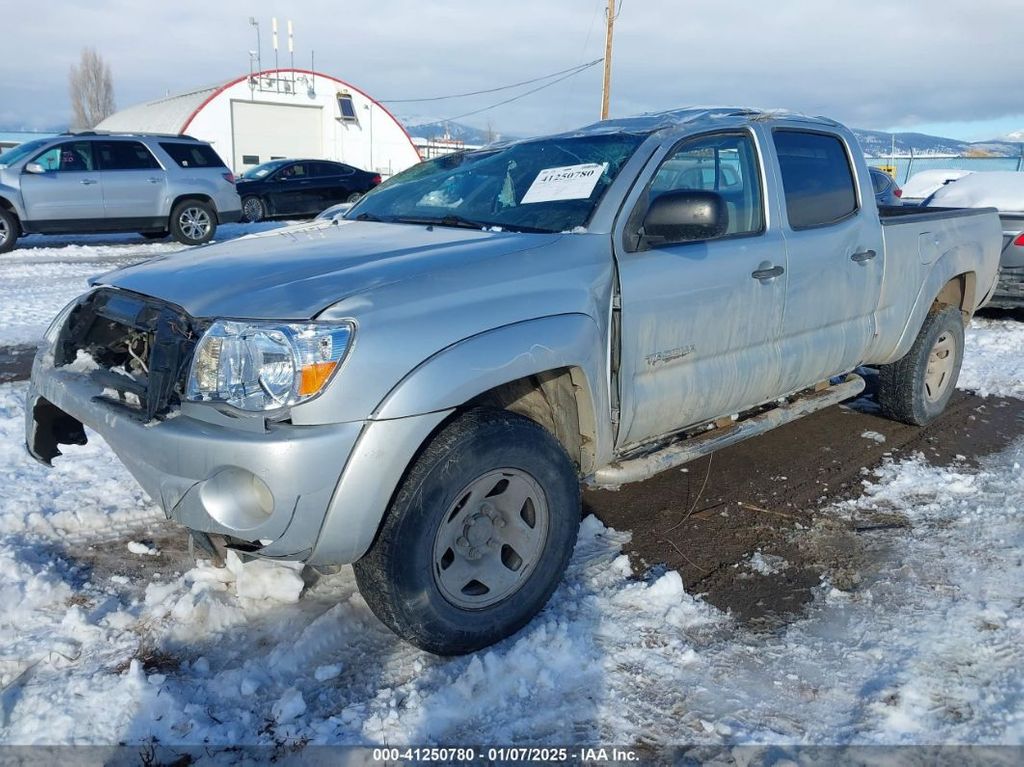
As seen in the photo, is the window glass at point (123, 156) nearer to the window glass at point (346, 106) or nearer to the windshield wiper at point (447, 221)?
the windshield wiper at point (447, 221)

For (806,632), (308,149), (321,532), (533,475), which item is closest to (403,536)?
(321,532)

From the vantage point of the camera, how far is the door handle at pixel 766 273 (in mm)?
3723

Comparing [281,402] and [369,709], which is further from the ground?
[281,402]

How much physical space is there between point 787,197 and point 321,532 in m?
2.88

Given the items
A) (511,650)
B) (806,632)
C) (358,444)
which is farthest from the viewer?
(806,632)

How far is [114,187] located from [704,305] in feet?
41.5

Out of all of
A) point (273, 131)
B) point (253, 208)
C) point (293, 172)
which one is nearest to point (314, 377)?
point (253, 208)

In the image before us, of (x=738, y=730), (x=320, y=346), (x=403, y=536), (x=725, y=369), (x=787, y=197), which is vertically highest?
(x=787, y=197)

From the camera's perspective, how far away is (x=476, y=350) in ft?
8.77

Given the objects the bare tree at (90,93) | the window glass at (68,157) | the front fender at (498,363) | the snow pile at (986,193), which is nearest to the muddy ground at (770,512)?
the front fender at (498,363)

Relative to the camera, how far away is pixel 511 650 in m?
2.90

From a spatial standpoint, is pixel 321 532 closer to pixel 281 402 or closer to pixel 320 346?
pixel 281 402

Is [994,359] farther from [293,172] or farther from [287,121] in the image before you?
[287,121]

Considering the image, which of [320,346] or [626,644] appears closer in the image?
[320,346]
